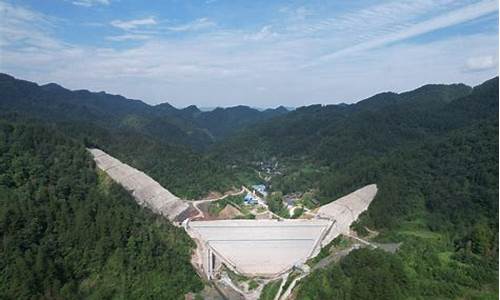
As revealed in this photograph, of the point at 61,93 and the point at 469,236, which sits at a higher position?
the point at 61,93

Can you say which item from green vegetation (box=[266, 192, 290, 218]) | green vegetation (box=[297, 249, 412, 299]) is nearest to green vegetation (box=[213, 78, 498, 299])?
green vegetation (box=[297, 249, 412, 299])

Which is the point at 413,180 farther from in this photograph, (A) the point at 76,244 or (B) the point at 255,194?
(A) the point at 76,244

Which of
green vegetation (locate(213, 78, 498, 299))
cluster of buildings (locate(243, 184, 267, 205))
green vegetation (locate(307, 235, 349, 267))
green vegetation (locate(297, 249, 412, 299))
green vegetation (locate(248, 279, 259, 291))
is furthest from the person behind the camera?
cluster of buildings (locate(243, 184, 267, 205))

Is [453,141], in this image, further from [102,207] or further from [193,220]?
[102,207]

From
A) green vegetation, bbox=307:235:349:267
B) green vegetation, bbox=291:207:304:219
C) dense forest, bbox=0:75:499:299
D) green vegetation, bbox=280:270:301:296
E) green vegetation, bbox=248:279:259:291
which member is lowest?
green vegetation, bbox=248:279:259:291

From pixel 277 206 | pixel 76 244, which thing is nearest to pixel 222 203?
pixel 277 206

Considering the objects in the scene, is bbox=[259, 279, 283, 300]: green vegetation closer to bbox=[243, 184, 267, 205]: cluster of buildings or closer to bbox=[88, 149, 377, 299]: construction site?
bbox=[88, 149, 377, 299]: construction site

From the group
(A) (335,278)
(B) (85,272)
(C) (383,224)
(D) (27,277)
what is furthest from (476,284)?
(D) (27,277)
